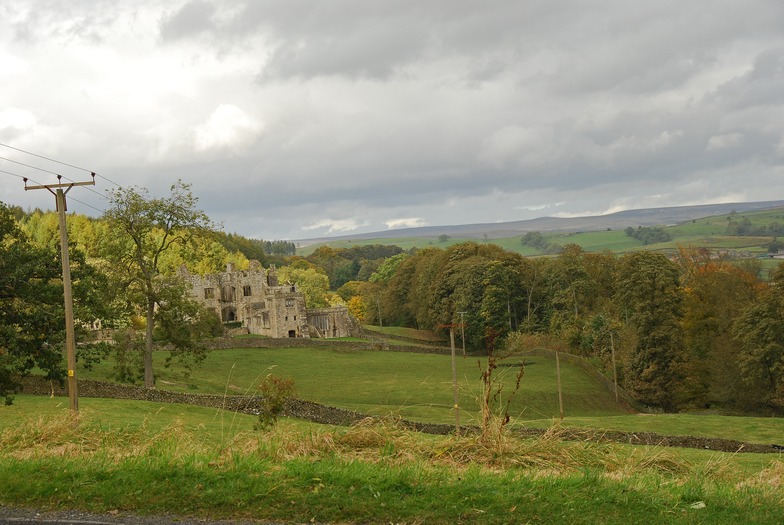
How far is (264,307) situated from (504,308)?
90.3 ft

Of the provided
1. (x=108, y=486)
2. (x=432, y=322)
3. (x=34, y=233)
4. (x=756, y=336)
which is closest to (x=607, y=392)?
(x=756, y=336)

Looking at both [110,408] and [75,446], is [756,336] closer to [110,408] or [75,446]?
[110,408]

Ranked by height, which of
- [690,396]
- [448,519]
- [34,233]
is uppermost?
[34,233]

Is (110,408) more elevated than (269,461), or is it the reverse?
(269,461)

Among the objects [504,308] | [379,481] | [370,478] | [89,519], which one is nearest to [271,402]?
[370,478]

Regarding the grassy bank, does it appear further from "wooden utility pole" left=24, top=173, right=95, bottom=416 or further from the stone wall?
the stone wall

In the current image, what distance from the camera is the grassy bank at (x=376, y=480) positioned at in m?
9.40

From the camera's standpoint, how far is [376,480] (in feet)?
33.0

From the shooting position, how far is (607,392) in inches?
2285

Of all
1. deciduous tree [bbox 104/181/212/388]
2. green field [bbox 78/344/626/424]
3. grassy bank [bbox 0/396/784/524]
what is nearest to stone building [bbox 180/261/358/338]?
green field [bbox 78/344/626/424]

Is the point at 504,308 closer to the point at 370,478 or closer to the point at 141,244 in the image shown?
the point at 141,244

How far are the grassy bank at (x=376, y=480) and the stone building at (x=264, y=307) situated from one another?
73.2m

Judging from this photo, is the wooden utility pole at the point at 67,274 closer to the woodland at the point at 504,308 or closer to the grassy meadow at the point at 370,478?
the woodland at the point at 504,308

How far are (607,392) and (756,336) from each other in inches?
463
